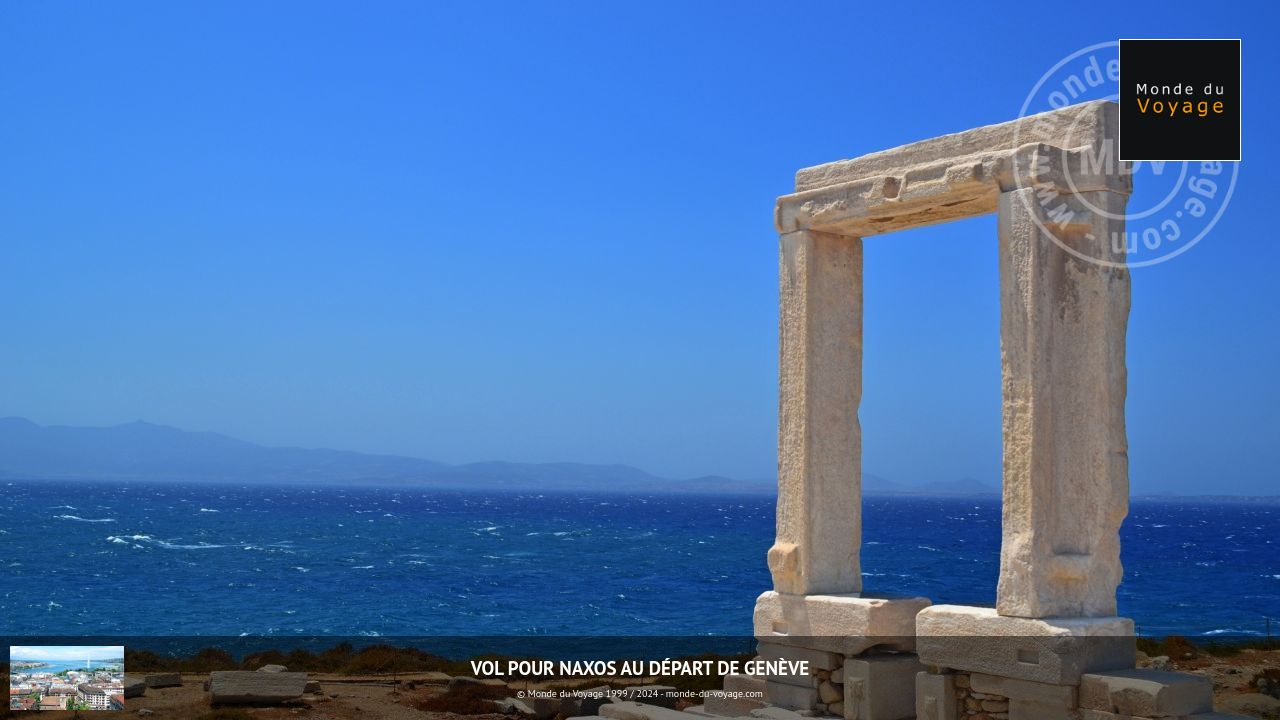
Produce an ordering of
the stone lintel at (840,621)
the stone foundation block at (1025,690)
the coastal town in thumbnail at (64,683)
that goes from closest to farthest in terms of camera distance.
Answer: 1. the stone foundation block at (1025,690)
2. the stone lintel at (840,621)
3. the coastal town in thumbnail at (64,683)

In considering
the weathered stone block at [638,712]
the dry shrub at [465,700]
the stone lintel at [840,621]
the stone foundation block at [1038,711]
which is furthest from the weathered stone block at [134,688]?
the stone foundation block at [1038,711]

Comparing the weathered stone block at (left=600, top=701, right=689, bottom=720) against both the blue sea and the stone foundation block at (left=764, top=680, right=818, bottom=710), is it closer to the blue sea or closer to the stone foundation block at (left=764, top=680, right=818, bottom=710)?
the stone foundation block at (left=764, top=680, right=818, bottom=710)

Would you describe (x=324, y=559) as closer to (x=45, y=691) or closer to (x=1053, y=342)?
(x=45, y=691)

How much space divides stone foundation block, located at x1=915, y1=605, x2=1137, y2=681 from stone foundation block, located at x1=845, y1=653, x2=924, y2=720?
21.2 inches

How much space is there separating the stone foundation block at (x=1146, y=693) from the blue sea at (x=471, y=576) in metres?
12.9

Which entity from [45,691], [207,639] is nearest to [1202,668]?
[45,691]

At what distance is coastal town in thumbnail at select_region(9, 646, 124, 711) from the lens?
43.2ft

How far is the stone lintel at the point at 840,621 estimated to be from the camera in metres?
9.65

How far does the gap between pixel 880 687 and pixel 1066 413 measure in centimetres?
279

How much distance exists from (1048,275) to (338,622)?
32647mm

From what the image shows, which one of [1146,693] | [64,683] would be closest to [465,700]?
[64,683]

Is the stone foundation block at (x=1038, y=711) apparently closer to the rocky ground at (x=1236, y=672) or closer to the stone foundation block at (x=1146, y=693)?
the stone foundation block at (x=1146, y=693)

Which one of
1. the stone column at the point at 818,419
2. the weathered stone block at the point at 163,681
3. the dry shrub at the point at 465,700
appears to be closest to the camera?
the stone column at the point at 818,419

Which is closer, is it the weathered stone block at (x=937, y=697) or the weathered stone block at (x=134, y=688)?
the weathered stone block at (x=937, y=697)
